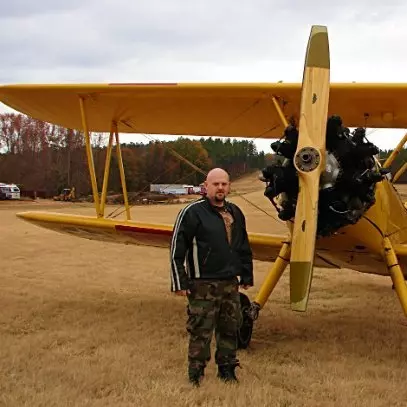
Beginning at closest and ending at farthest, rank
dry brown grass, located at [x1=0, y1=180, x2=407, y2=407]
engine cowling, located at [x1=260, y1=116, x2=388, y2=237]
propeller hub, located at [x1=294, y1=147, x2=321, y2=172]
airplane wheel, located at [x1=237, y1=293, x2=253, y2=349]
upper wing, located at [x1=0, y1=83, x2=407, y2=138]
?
dry brown grass, located at [x1=0, y1=180, x2=407, y2=407] → propeller hub, located at [x1=294, y1=147, x2=321, y2=172] → engine cowling, located at [x1=260, y1=116, x2=388, y2=237] → airplane wheel, located at [x1=237, y1=293, x2=253, y2=349] → upper wing, located at [x1=0, y1=83, x2=407, y2=138]

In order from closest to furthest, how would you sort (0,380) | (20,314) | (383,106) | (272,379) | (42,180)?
(0,380) → (272,379) → (383,106) → (20,314) → (42,180)

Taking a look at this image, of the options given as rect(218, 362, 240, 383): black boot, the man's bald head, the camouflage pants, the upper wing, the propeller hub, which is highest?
the upper wing

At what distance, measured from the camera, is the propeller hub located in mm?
3744

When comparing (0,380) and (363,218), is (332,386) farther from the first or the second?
(0,380)

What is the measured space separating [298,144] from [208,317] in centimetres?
129

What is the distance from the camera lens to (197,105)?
237 inches

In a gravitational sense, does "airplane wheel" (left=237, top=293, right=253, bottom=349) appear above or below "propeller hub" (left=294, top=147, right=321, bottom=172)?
below

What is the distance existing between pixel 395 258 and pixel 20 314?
3579 millimetres

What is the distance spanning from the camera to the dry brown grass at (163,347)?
11.3 feet

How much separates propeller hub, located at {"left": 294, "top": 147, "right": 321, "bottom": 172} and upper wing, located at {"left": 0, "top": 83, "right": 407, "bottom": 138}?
51.0 inches

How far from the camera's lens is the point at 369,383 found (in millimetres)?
3797

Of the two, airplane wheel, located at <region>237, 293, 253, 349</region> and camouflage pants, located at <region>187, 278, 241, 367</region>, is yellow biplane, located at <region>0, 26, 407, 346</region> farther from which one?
camouflage pants, located at <region>187, 278, 241, 367</region>

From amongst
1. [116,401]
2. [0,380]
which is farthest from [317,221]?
[0,380]

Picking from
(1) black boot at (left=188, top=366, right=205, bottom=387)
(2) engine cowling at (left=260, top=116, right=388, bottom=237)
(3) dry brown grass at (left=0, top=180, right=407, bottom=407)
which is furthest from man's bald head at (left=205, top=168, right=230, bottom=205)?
(3) dry brown grass at (left=0, top=180, right=407, bottom=407)
